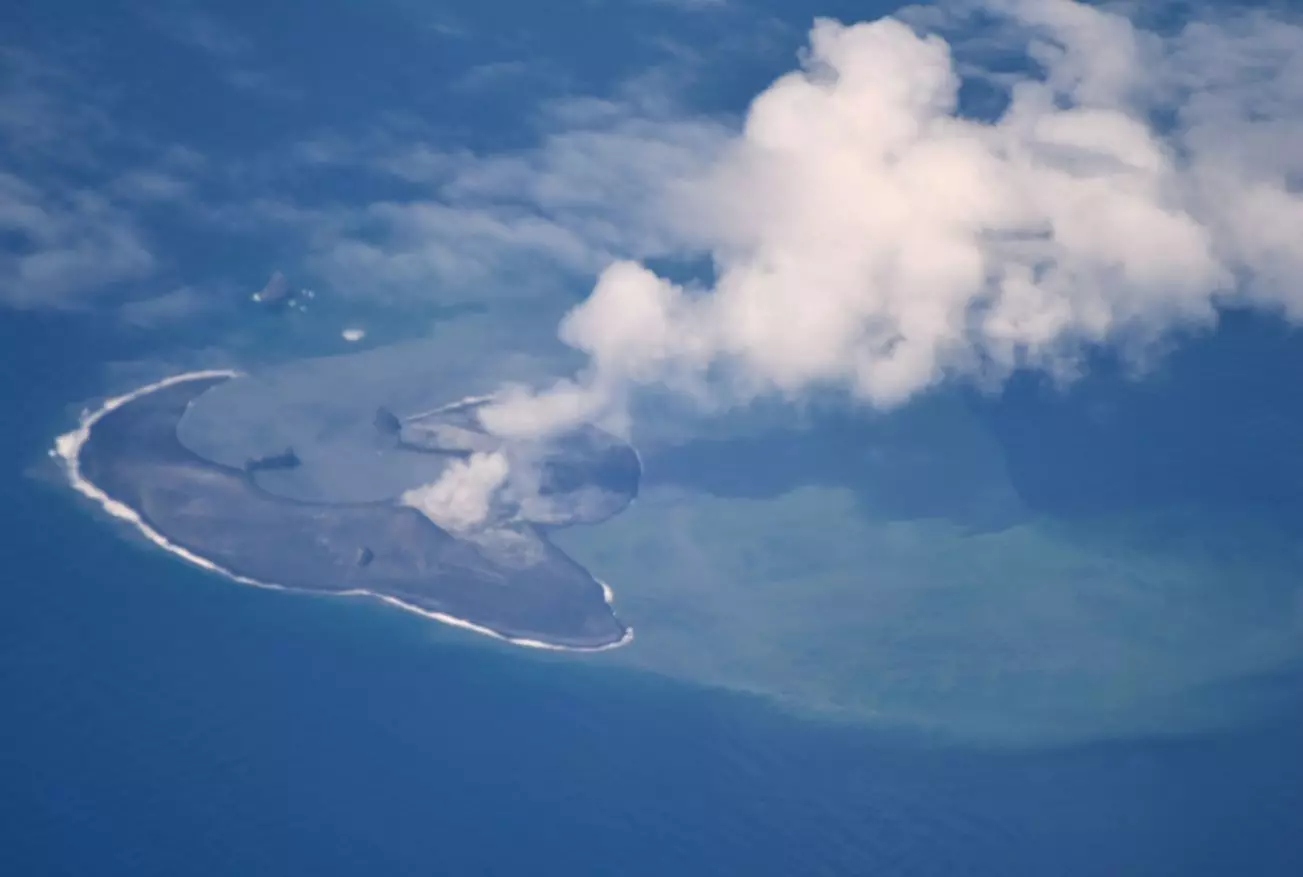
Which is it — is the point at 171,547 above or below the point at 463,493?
below

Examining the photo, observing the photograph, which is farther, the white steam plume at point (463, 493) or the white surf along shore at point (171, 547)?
the white steam plume at point (463, 493)

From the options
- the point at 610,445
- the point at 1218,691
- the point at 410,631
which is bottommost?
the point at 410,631

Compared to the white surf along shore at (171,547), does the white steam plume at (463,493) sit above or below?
above

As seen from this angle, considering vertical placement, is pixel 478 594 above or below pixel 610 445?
below

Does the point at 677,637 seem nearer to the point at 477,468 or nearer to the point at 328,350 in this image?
the point at 477,468

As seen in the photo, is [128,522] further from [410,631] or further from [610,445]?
[610,445]

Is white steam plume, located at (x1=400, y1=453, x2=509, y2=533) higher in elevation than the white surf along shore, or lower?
higher

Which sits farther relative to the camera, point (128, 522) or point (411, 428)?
point (411, 428)

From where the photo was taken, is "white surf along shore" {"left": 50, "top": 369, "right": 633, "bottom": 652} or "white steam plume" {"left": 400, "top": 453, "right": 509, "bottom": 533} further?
"white steam plume" {"left": 400, "top": 453, "right": 509, "bottom": 533}

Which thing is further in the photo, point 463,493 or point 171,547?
point 463,493

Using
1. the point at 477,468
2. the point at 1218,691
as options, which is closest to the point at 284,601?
the point at 477,468
